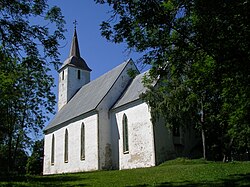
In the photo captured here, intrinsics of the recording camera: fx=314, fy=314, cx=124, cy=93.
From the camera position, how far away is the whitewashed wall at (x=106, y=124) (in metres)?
27.7

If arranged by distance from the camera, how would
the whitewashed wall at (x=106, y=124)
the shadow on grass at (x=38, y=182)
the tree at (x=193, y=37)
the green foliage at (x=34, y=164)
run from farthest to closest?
the green foliage at (x=34, y=164) → the whitewashed wall at (x=106, y=124) → the shadow on grass at (x=38, y=182) → the tree at (x=193, y=37)

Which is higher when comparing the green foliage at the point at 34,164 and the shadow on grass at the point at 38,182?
the green foliage at the point at 34,164

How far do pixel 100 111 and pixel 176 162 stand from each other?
9619mm

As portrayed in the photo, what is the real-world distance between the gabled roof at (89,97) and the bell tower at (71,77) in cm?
157

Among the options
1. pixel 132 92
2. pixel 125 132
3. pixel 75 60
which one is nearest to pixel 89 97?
pixel 132 92

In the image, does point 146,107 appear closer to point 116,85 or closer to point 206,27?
point 116,85

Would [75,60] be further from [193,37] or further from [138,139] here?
[193,37]

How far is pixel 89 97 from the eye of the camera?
3331 cm

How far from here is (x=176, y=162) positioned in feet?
70.3

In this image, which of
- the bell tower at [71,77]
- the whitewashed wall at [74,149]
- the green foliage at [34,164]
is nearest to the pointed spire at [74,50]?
the bell tower at [71,77]

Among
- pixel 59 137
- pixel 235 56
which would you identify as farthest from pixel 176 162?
pixel 59 137

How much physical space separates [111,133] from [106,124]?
0.94 m

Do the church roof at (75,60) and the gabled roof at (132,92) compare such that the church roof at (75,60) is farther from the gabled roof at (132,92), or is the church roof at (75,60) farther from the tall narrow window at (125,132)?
the tall narrow window at (125,132)

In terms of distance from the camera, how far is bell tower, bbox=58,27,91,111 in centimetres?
4078
